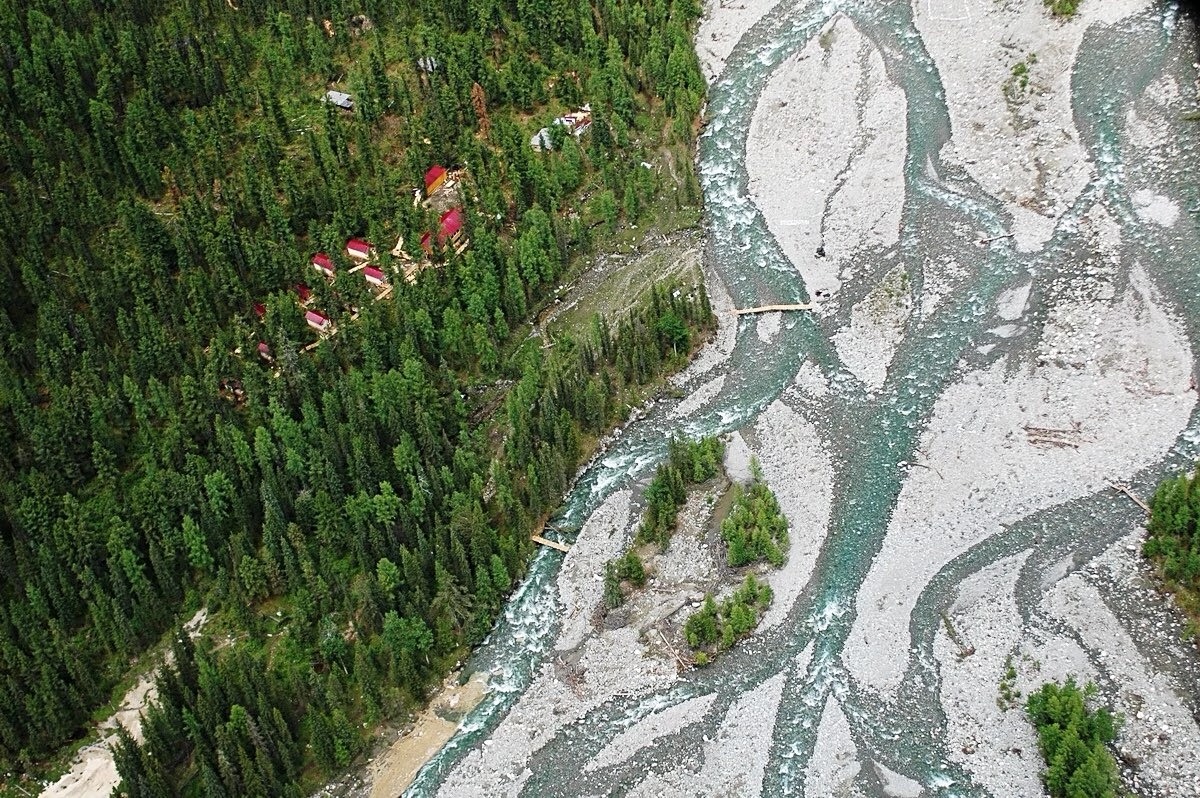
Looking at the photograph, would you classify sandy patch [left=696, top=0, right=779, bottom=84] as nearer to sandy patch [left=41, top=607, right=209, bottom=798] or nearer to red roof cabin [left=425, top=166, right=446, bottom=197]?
red roof cabin [left=425, top=166, right=446, bottom=197]

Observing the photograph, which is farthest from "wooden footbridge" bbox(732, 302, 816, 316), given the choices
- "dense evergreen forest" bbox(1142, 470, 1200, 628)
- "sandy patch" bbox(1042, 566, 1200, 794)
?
"sandy patch" bbox(1042, 566, 1200, 794)

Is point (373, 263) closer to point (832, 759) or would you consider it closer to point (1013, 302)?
point (1013, 302)

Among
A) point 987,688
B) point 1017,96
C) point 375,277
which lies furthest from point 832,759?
point 1017,96

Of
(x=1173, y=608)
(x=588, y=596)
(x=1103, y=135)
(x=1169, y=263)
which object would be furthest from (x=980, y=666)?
(x=1103, y=135)

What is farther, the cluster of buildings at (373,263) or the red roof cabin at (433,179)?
the red roof cabin at (433,179)

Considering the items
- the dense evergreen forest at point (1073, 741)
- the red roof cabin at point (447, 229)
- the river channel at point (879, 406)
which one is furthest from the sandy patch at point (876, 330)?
the red roof cabin at point (447, 229)

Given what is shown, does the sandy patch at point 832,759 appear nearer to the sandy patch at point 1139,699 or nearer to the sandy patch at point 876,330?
the sandy patch at point 1139,699
